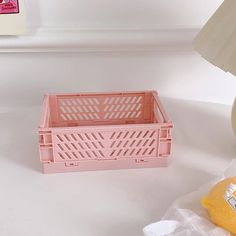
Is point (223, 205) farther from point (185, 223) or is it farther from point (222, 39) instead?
point (222, 39)

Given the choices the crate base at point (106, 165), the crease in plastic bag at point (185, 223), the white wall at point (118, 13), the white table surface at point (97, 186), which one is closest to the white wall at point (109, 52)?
the white wall at point (118, 13)

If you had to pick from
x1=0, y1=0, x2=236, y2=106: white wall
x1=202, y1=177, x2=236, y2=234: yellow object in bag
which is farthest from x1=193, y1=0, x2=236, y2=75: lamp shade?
x1=0, y1=0, x2=236, y2=106: white wall

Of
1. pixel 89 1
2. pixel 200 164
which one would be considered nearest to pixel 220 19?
pixel 200 164

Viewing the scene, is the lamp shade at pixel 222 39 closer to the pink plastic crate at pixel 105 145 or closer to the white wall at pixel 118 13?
the pink plastic crate at pixel 105 145

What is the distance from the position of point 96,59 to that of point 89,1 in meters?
0.11

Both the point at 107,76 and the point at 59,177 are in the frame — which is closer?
the point at 59,177

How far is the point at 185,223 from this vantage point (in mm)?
469

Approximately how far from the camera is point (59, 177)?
61cm

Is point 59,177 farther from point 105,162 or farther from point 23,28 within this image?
point 23,28

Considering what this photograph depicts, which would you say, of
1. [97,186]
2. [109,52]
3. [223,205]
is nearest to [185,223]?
[223,205]

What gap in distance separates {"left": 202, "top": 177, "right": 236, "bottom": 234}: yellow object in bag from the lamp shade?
0.45 feet

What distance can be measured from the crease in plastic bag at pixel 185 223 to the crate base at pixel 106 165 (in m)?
0.11

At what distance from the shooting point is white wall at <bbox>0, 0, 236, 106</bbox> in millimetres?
781

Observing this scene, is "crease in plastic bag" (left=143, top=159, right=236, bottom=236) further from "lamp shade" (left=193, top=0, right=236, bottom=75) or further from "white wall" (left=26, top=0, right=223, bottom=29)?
"white wall" (left=26, top=0, right=223, bottom=29)
